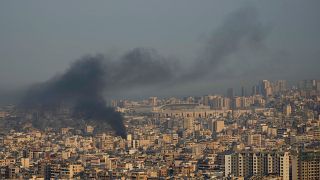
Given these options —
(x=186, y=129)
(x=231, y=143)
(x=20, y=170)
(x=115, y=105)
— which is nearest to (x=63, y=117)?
(x=115, y=105)

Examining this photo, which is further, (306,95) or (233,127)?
(233,127)

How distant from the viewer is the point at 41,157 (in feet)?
50.3

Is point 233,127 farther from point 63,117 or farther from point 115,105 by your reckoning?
point 63,117

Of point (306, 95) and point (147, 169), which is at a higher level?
point (306, 95)

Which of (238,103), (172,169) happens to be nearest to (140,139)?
(238,103)

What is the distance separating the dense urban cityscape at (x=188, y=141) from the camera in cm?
1255

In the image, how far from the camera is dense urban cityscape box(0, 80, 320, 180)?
12.6 m

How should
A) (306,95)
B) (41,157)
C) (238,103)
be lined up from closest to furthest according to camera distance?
(41,157), (306,95), (238,103)

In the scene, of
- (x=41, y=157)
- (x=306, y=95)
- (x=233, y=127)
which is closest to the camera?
(x=41, y=157)

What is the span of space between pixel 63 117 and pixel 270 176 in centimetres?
1301

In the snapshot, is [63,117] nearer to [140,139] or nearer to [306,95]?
[140,139]

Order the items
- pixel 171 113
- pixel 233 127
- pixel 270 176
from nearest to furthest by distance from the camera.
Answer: pixel 270 176
pixel 233 127
pixel 171 113

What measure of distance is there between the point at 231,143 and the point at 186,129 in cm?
582

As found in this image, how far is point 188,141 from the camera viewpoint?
20.2 m
